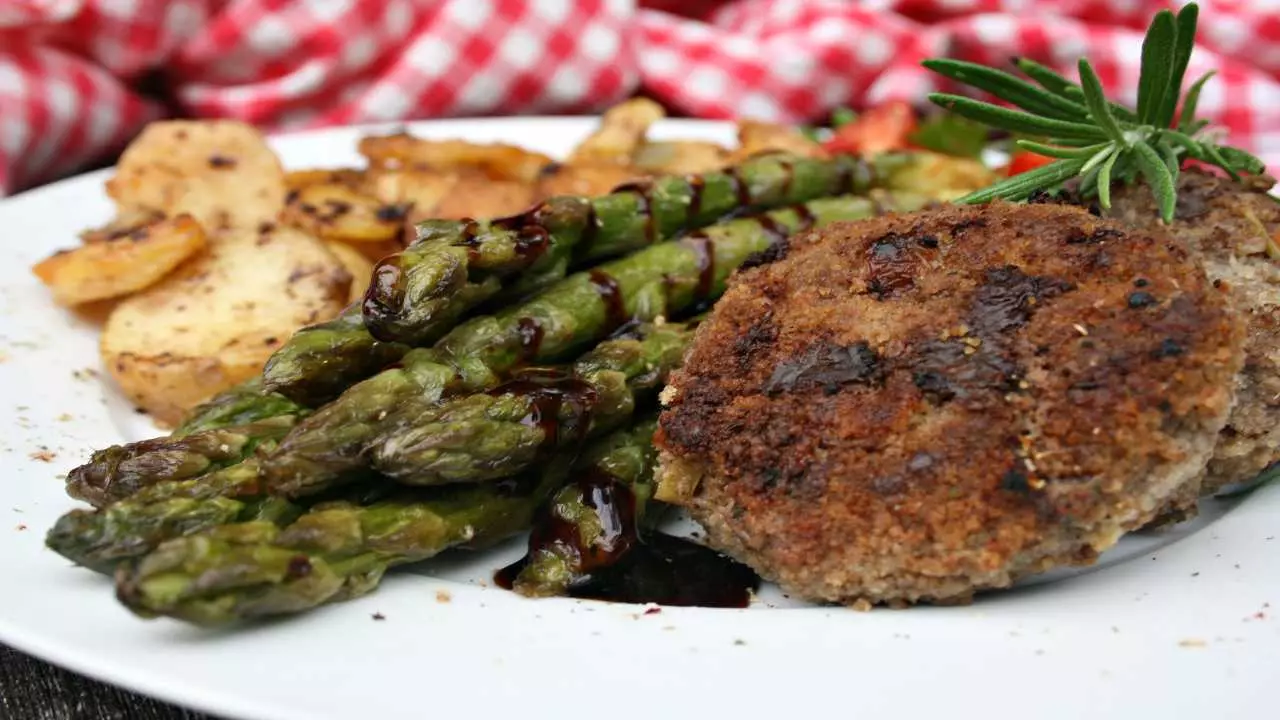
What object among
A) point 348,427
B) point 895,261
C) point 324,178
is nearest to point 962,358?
point 895,261

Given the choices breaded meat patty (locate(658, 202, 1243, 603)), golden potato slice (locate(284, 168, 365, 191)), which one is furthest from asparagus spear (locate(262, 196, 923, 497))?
golden potato slice (locate(284, 168, 365, 191))

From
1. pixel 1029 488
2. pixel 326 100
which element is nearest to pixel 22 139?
pixel 326 100

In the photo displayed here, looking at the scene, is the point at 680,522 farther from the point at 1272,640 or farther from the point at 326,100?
the point at 326,100

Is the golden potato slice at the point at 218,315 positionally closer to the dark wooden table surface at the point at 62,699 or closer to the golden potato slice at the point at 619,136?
the dark wooden table surface at the point at 62,699

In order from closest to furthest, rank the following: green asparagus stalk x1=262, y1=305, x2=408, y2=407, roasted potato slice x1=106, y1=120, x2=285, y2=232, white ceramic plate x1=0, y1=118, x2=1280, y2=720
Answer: white ceramic plate x1=0, y1=118, x2=1280, y2=720 → green asparagus stalk x1=262, y1=305, x2=408, y2=407 → roasted potato slice x1=106, y1=120, x2=285, y2=232

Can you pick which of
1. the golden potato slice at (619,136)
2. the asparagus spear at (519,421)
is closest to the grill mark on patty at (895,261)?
the asparagus spear at (519,421)

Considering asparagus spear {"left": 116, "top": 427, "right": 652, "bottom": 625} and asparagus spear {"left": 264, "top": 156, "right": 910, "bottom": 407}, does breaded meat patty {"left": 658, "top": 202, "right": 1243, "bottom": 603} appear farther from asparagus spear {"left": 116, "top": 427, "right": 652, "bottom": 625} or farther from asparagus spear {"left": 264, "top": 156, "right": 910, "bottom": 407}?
asparagus spear {"left": 264, "top": 156, "right": 910, "bottom": 407}
